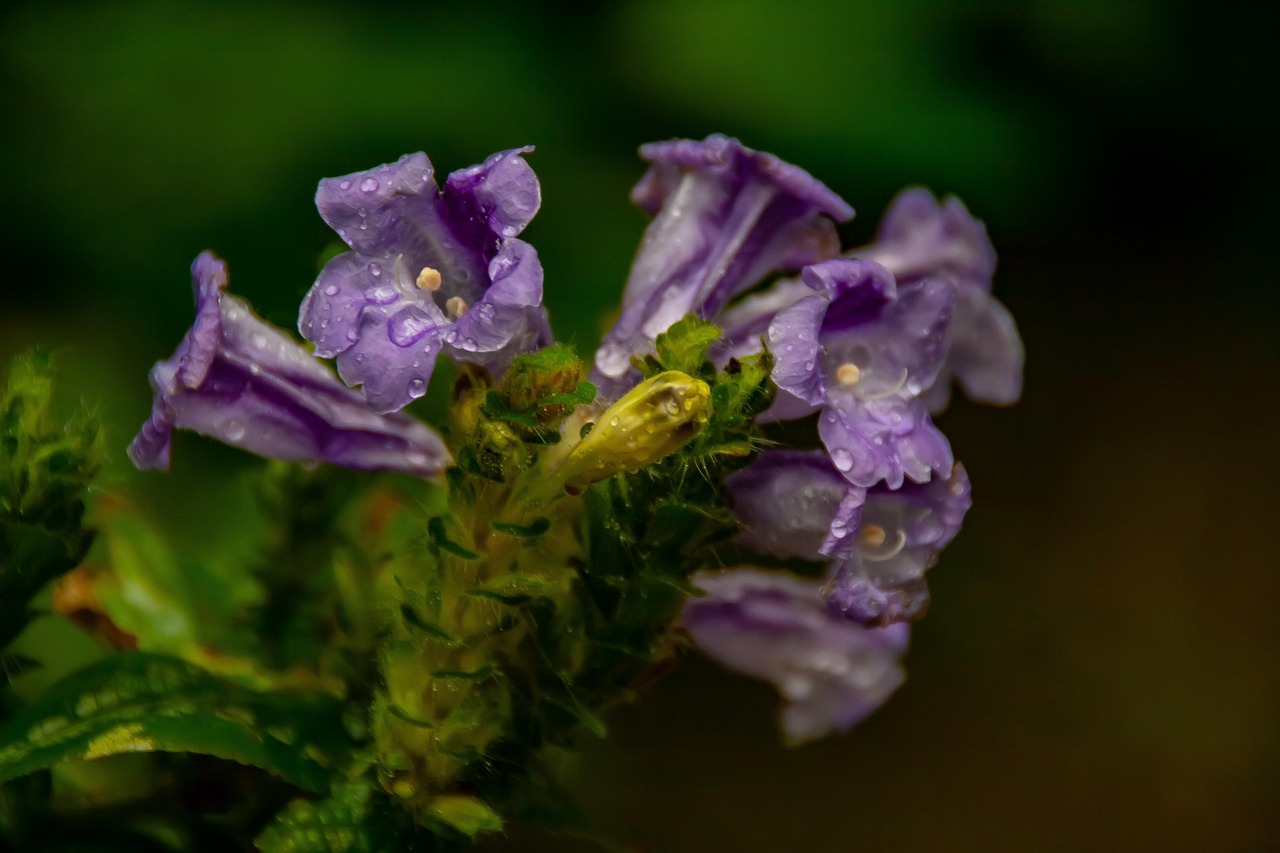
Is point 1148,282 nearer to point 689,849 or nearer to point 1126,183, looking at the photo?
point 1126,183

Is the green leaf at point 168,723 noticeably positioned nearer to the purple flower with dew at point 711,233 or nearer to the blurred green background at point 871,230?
the purple flower with dew at point 711,233

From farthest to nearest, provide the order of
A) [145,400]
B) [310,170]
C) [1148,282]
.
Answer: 1. [1148,282]
2. [310,170]
3. [145,400]

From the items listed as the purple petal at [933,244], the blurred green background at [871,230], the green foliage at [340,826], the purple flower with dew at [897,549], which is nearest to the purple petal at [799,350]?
the purple flower with dew at [897,549]

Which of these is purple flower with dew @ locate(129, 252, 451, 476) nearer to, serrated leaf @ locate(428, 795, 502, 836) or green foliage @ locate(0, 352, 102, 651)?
green foliage @ locate(0, 352, 102, 651)

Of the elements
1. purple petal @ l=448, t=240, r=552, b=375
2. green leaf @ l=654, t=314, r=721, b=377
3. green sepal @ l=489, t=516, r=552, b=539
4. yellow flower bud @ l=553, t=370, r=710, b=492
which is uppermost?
purple petal @ l=448, t=240, r=552, b=375

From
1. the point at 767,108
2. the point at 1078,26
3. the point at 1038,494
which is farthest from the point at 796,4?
the point at 1038,494

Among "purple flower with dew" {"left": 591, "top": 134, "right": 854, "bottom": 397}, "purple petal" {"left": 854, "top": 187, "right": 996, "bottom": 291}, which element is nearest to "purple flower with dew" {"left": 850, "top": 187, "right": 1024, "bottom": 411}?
"purple petal" {"left": 854, "top": 187, "right": 996, "bottom": 291}

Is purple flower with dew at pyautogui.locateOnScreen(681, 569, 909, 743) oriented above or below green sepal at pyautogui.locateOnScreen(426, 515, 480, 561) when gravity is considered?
below
